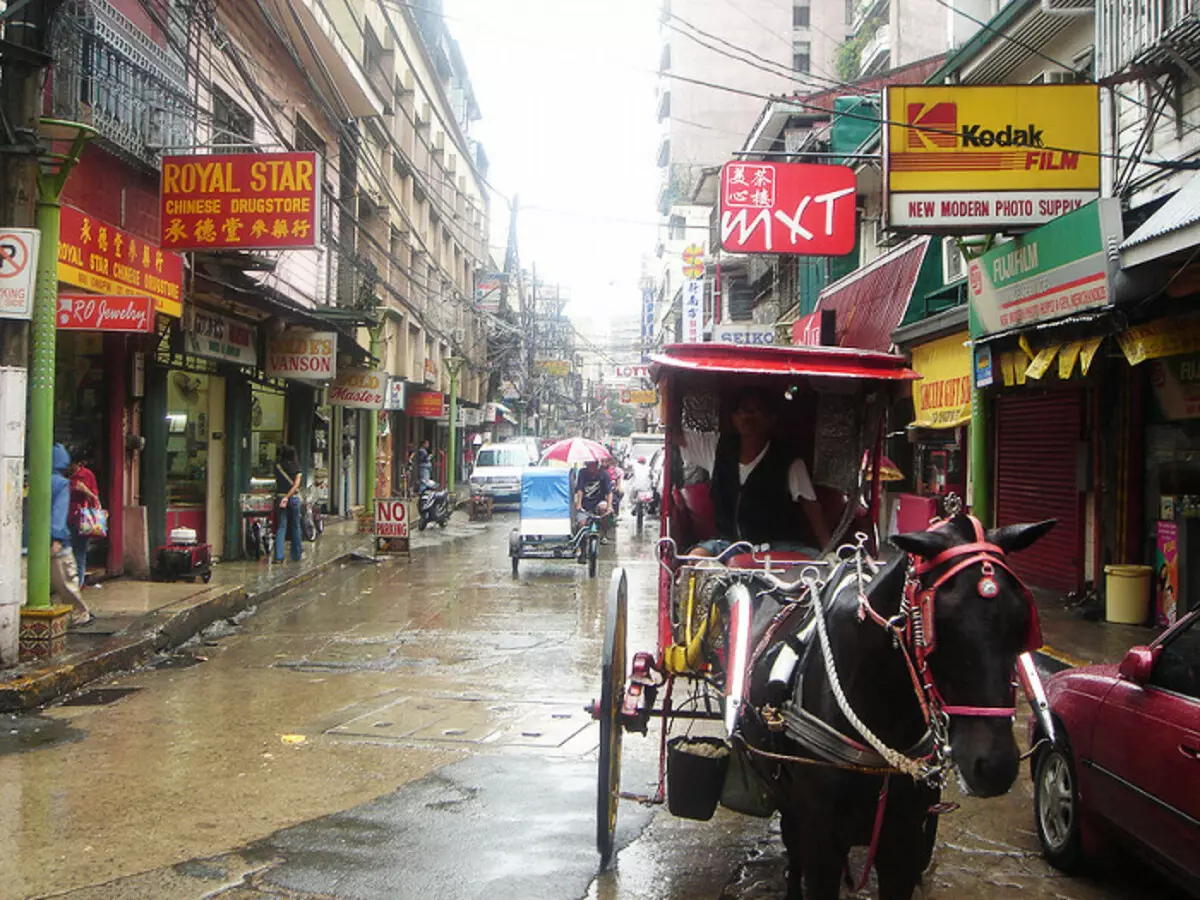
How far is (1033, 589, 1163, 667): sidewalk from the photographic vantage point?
10.1m

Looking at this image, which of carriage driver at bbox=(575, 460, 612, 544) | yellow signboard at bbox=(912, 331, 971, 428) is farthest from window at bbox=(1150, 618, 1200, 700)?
carriage driver at bbox=(575, 460, 612, 544)

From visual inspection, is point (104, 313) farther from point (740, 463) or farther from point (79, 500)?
point (740, 463)

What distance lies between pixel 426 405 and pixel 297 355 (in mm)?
16727

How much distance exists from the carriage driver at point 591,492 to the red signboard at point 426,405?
1431cm

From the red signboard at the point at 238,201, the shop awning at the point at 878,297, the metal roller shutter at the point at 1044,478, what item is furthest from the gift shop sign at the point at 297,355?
the metal roller shutter at the point at 1044,478

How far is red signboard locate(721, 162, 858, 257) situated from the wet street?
7263 mm

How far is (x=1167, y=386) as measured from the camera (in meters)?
11.5

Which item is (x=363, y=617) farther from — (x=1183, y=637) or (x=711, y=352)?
(x=1183, y=637)

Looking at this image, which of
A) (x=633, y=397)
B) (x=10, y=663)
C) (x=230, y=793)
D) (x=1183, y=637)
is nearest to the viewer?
(x=1183, y=637)

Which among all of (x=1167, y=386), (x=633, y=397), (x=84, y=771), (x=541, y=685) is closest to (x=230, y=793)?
(x=84, y=771)

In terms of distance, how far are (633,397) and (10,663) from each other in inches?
1907

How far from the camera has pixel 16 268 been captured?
8.26 metres

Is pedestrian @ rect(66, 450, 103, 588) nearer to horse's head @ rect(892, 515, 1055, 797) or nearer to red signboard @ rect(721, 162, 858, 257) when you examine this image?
red signboard @ rect(721, 162, 858, 257)

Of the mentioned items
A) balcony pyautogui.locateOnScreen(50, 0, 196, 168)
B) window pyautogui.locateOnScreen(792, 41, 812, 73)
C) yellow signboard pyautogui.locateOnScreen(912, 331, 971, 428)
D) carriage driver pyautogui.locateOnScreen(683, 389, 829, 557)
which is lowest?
carriage driver pyautogui.locateOnScreen(683, 389, 829, 557)
